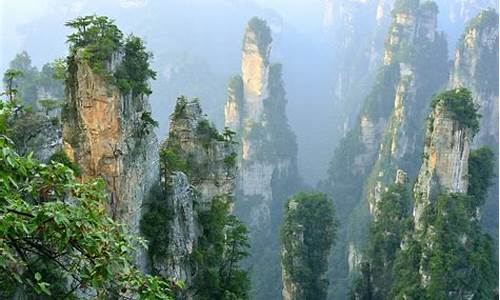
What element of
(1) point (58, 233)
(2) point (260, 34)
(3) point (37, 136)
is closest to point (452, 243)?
(3) point (37, 136)

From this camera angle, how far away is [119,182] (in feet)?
50.5

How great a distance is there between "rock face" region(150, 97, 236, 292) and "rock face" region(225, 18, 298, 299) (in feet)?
100

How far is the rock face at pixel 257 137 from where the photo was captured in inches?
2099

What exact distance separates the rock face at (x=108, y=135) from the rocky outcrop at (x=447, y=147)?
13.4 m

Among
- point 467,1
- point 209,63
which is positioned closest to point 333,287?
point 209,63

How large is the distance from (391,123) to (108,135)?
40.6m

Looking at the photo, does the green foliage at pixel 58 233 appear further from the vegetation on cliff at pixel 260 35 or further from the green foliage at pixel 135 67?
the vegetation on cliff at pixel 260 35

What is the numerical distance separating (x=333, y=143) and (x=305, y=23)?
55.8 m

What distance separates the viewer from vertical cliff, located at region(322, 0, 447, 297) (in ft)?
164

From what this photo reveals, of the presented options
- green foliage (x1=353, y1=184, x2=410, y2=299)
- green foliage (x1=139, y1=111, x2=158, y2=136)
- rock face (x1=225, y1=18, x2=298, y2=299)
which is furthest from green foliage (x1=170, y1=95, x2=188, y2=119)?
rock face (x1=225, y1=18, x2=298, y2=299)

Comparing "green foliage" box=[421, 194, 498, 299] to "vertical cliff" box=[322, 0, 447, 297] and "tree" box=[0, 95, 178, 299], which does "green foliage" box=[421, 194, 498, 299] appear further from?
"vertical cliff" box=[322, 0, 447, 297]

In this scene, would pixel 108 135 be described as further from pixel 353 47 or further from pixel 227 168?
pixel 353 47

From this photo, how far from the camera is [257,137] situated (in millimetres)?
55375

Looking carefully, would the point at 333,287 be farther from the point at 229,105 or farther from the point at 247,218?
the point at 229,105
